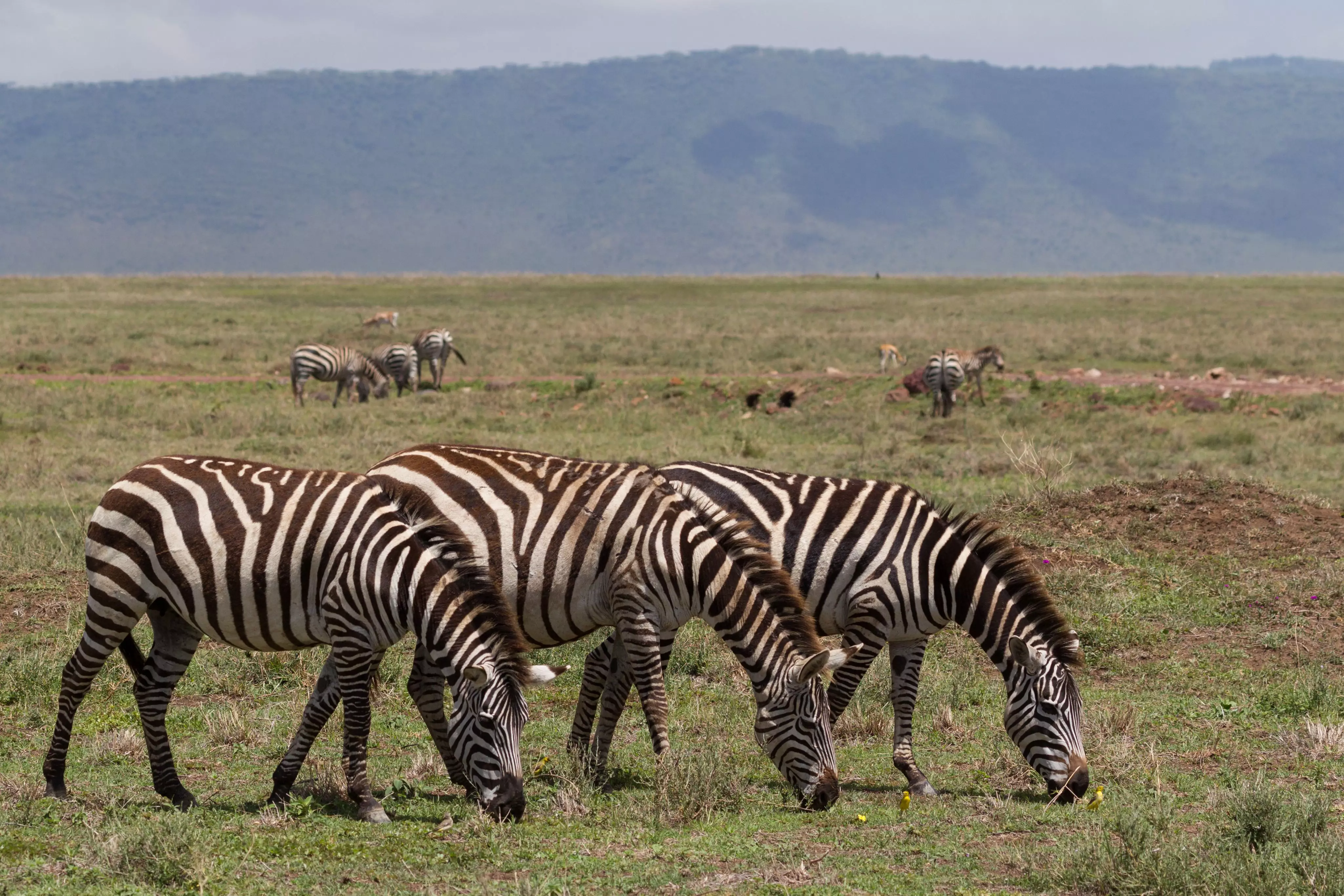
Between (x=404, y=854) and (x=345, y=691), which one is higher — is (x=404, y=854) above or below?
below

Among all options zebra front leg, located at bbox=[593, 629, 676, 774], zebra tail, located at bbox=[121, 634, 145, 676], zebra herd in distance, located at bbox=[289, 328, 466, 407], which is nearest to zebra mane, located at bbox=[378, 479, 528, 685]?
zebra front leg, located at bbox=[593, 629, 676, 774]

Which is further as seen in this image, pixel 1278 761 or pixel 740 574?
pixel 1278 761

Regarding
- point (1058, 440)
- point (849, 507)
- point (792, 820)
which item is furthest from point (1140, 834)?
point (1058, 440)

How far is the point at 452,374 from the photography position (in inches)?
1620

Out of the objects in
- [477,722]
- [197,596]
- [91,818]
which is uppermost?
[197,596]

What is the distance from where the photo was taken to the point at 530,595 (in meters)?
8.10

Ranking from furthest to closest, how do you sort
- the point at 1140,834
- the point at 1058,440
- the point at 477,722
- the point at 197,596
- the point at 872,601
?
the point at 1058,440, the point at 872,601, the point at 197,596, the point at 477,722, the point at 1140,834

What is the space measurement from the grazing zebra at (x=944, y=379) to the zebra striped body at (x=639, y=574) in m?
21.0

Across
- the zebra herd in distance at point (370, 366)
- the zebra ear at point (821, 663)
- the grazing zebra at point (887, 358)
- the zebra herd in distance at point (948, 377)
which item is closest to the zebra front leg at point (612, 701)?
the zebra ear at point (821, 663)

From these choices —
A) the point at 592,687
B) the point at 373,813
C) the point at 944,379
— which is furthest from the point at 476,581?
the point at 944,379

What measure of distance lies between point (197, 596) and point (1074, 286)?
262 feet

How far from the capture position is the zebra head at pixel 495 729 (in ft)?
22.8

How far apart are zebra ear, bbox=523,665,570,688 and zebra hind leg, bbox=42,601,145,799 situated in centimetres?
230

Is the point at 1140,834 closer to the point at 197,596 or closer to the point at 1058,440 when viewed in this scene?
the point at 197,596
